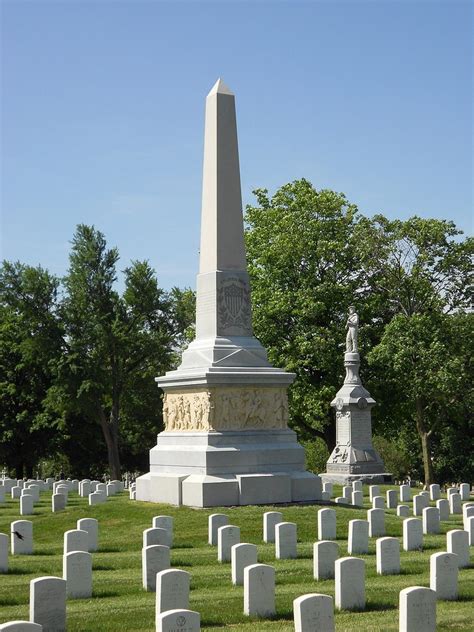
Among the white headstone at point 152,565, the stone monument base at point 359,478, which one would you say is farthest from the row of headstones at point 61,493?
the white headstone at point 152,565

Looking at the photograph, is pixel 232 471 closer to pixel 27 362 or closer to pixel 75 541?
pixel 75 541

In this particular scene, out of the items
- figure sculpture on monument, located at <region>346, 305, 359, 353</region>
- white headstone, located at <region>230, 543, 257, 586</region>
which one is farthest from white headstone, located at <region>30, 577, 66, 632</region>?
figure sculpture on monument, located at <region>346, 305, 359, 353</region>

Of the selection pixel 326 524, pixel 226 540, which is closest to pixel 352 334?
pixel 326 524

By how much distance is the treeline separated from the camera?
→ 33750 mm

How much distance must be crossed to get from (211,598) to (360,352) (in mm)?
24305

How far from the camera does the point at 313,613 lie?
825cm

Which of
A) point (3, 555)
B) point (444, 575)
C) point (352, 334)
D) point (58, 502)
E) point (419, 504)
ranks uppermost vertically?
point (352, 334)

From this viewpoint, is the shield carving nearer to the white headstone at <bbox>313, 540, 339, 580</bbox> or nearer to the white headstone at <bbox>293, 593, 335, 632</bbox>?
the white headstone at <bbox>313, 540, 339, 580</bbox>

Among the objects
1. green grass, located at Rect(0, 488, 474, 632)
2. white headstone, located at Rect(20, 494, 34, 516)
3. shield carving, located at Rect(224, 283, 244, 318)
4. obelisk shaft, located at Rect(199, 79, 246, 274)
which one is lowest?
green grass, located at Rect(0, 488, 474, 632)

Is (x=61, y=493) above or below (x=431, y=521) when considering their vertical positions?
above

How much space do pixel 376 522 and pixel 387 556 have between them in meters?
4.21

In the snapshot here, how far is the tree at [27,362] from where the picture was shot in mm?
39156

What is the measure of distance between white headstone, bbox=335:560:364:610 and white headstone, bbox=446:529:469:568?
3.46 meters

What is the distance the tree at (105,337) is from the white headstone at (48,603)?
28911 mm
